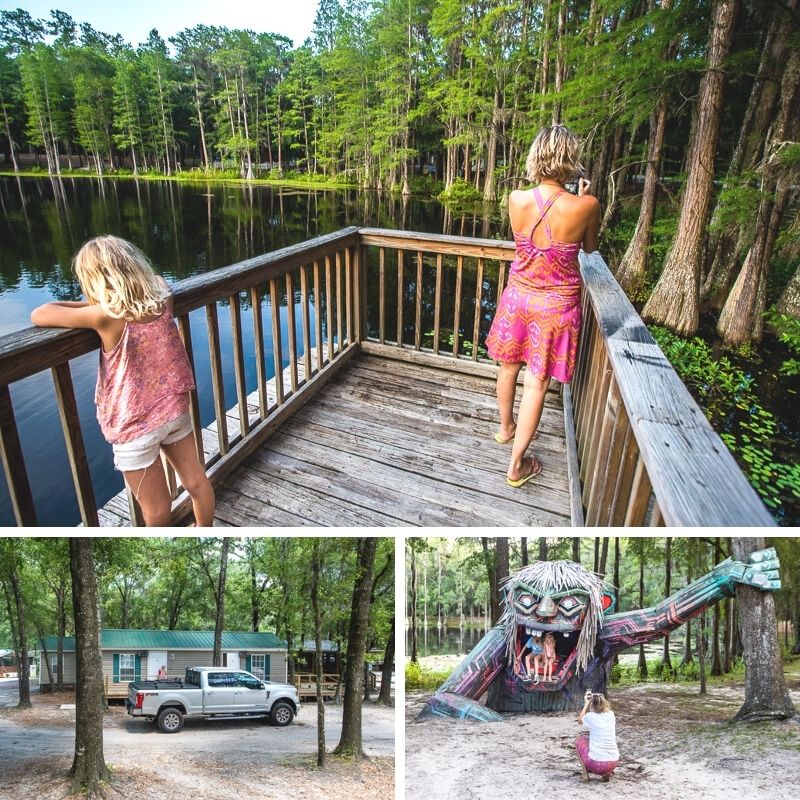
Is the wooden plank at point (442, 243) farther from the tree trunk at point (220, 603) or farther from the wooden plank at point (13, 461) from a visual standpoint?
the wooden plank at point (13, 461)

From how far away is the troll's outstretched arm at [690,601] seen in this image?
193cm

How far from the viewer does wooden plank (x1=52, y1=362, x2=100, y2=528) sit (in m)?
1.83

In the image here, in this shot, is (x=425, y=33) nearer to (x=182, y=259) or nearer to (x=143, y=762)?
(x=182, y=259)

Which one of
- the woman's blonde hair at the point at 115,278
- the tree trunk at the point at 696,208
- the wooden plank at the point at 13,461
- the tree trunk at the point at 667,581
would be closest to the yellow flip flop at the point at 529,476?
the tree trunk at the point at 667,581

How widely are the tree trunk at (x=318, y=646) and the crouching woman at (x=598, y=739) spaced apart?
1172 mm

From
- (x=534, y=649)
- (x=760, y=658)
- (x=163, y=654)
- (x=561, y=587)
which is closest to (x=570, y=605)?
(x=561, y=587)

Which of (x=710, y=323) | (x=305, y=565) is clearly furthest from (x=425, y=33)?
(x=305, y=565)

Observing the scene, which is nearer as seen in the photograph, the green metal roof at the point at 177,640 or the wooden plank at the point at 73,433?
the wooden plank at the point at 73,433

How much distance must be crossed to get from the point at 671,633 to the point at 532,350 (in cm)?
121

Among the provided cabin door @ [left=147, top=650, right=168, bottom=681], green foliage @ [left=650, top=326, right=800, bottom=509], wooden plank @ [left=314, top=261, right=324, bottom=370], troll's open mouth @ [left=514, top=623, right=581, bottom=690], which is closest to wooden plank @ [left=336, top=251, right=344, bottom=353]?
wooden plank @ [left=314, top=261, right=324, bottom=370]

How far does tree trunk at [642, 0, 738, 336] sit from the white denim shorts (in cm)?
787

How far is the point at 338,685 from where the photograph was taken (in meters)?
2.84

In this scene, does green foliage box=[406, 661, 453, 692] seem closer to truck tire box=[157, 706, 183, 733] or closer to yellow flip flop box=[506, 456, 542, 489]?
yellow flip flop box=[506, 456, 542, 489]

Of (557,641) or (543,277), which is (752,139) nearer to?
(543,277)
